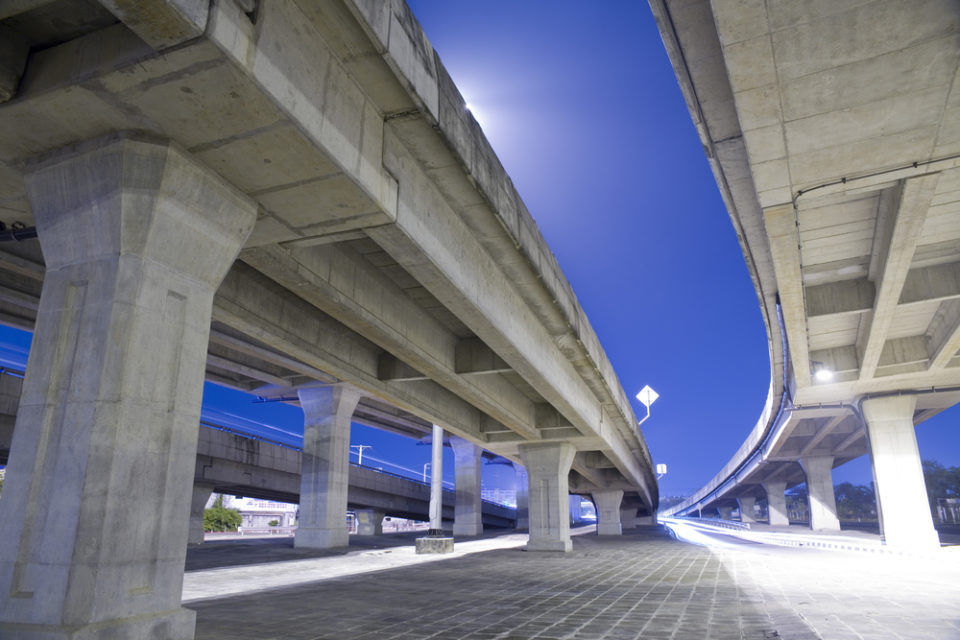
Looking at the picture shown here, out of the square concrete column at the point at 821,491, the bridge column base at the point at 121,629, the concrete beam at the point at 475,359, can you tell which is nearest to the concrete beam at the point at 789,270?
the concrete beam at the point at 475,359

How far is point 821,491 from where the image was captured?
184 feet

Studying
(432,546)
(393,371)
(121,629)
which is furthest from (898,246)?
(432,546)

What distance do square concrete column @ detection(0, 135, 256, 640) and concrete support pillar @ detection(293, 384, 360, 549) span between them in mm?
22035

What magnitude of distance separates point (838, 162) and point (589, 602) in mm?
8895

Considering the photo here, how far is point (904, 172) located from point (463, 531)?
3867 centimetres

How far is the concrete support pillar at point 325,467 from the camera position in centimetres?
2761

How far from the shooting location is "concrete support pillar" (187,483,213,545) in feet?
102

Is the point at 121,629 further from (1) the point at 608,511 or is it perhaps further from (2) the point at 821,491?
(2) the point at 821,491

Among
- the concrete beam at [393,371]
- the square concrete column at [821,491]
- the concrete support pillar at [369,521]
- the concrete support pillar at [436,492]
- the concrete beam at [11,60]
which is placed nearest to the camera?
the concrete beam at [11,60]

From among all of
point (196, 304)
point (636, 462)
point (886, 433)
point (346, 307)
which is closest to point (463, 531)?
point (636, 462)

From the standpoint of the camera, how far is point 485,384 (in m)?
18.3

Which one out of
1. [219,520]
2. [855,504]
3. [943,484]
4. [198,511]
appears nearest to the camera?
[198,511]

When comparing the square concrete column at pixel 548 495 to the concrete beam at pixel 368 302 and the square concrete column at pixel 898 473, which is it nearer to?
the concrete beam at pixel 368 302

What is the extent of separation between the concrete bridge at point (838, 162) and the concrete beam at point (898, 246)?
0.04 meters
